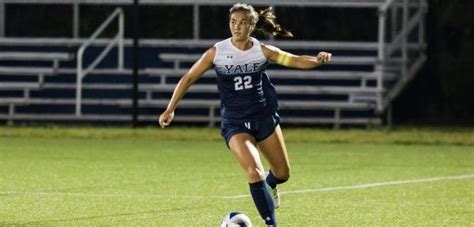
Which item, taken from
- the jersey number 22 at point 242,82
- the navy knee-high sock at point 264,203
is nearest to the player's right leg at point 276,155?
the jersey number 22 at point 242,82

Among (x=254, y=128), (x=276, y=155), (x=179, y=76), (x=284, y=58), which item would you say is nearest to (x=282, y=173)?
(x=276, y=155)

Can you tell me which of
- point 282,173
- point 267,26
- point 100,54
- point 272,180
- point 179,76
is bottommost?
point 179,76

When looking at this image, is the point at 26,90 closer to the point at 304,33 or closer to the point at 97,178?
the point at 304,33

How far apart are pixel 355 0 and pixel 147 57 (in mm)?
4056

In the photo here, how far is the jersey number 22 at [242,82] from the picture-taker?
1188 centimetres

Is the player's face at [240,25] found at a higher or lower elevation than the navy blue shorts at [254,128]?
higher

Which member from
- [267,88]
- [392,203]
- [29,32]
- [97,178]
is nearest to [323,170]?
[97,178]

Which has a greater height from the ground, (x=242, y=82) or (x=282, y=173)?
(x=242, y=82)

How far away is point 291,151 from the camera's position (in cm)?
2189

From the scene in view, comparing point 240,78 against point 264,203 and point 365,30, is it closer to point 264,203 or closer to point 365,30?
point 264,203

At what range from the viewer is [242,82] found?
39.0 feet

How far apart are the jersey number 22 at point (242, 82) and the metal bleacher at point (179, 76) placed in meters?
14.4

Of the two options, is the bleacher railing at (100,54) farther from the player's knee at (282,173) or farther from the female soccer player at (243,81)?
the female soccer player at (243,81)

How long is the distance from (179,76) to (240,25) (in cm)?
1554
